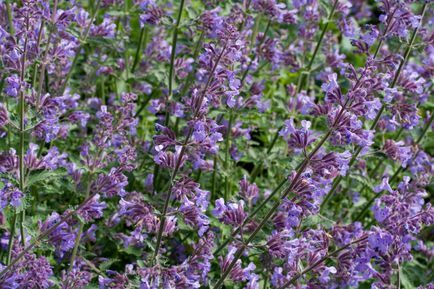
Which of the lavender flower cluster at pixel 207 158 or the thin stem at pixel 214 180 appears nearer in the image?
the lavender flower cluster at pixel 207 158

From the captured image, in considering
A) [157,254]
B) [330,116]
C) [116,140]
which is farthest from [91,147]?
[330,116]

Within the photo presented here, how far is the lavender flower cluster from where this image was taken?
156 inches

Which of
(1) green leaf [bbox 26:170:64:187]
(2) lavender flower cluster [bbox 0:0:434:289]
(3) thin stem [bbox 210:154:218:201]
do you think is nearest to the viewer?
(2) lavender flower cluster [bbox 0:0:434:289]

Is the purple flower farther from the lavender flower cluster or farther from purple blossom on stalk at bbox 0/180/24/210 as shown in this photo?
purple blossom on stalk at bbox 0/180/24/210

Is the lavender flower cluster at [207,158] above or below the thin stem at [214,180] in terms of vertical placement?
above

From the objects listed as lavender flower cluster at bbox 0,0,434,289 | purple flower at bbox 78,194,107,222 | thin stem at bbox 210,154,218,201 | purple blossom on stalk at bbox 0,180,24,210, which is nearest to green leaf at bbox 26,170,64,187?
lavender flower cluster at bbox 0,0,434,289

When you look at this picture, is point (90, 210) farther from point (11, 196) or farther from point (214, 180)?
point (214, 180)

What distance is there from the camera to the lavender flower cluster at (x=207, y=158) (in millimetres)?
3971

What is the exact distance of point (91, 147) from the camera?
5273mm

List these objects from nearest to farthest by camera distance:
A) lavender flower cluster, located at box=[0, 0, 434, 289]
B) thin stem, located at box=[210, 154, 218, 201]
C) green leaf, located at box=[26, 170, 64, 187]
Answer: lavender flower cluster, located at box=[0, 0, 434, 289] → green leaf, located at box=[26, 170, 64, 187] → thin stem, located at box=[210, 154, 218, 201]

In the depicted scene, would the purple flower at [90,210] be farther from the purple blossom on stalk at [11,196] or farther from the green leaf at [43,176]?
the purple blossom on stalk at [11,196]

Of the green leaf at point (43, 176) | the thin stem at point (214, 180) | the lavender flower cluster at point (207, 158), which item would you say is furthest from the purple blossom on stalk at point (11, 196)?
the thin stem at point (214, 180)

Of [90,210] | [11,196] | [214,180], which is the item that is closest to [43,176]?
[11,196]

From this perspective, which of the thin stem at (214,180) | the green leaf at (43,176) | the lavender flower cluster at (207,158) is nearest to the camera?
the lavender flower cluster at (207,158)
